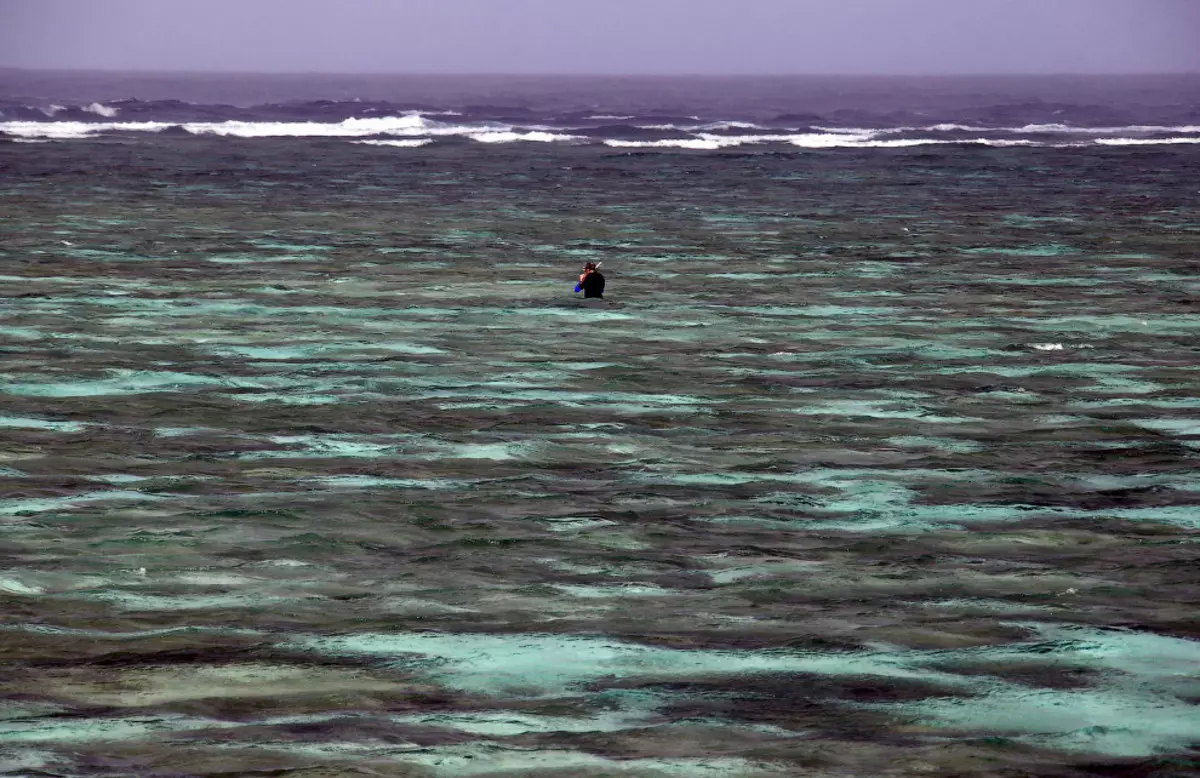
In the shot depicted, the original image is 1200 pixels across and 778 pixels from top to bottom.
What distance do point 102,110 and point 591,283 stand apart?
270 feet

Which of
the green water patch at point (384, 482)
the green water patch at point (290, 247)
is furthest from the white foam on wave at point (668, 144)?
the green water patch at point (384, 482)

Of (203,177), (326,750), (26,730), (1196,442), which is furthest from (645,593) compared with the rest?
(203,177)

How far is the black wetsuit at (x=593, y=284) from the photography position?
1033 inches

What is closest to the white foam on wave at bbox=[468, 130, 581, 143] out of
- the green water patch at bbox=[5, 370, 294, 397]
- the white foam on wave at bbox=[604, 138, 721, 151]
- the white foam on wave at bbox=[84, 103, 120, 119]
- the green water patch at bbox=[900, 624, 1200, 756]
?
the white foam on wave at bbox=[604, 138, 721, 151]

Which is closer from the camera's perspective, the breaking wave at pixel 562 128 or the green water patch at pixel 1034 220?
the green water patch at pixel 1034 220

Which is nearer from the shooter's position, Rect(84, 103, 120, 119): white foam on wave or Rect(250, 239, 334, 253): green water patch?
Rect(250, 239, 334, 253): green water patch

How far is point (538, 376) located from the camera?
779 inches

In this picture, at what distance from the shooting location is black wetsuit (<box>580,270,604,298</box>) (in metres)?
26.2

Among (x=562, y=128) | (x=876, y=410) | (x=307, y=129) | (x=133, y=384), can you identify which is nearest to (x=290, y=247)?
(x=133, y=384)

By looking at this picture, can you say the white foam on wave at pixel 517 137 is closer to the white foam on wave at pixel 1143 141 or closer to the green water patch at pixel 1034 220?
the white foam on wave at pixel 1143 141

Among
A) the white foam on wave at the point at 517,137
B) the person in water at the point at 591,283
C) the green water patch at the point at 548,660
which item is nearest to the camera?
the green water patch at the point at 548,660

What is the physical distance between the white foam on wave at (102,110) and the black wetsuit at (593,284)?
76.9m

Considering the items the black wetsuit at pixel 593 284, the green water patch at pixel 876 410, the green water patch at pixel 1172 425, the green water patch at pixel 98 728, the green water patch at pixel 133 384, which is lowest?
the green water patch at pixel 98 728

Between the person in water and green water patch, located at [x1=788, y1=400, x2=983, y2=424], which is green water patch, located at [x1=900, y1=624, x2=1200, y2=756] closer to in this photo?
green water patch, located at [x1=788, y1=400, x2=983, y2=424]
